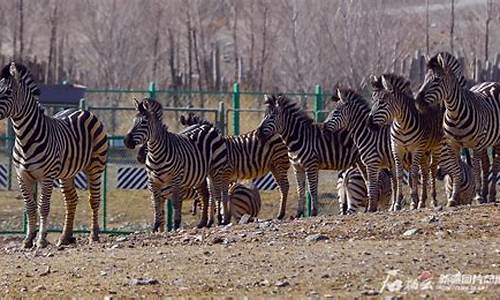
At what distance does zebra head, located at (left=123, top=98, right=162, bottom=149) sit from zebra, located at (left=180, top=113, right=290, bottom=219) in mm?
2440

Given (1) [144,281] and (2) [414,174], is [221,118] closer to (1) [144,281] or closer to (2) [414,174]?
(2) [414,174]

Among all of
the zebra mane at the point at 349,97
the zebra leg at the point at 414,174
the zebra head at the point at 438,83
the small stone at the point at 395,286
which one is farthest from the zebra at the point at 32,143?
the small stone at the point at 395,286

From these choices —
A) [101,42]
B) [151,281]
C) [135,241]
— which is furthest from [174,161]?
[101,42]

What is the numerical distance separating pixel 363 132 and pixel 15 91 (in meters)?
5.72

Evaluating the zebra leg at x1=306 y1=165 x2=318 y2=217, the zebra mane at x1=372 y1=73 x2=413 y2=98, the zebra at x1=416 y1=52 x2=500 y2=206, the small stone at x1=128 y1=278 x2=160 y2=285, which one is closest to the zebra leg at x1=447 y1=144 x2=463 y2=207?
the zebra at x1=416 y1=52 x2=500 y2=206

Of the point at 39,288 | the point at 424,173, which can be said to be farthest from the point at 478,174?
the point at 39,288

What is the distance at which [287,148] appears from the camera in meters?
21.8

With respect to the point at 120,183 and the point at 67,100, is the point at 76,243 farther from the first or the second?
the point at 67,100

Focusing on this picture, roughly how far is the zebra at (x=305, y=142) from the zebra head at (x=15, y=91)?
491 cm

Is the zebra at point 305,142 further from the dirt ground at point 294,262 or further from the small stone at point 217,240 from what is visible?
the small stone at point 217,240

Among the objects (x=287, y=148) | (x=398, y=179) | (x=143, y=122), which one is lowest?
(x=398, y=179)

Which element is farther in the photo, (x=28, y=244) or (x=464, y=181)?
(x=464, y=181)

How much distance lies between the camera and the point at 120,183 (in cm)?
2527

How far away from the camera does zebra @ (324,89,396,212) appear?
20.3 meters
